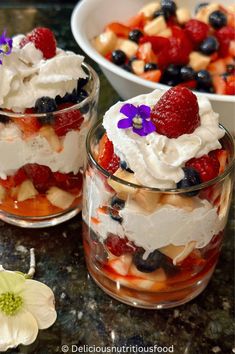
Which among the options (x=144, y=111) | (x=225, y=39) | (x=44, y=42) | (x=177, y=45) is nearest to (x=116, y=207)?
(x=144, y=111)

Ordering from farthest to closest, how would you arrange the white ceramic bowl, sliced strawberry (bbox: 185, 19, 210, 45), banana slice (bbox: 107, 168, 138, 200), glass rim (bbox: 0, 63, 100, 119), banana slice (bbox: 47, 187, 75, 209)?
sliced strawberry (bbox: 185, 19, 210, 45) → the white ceramic bowl → banana slice (bbox: 47, 187, 75, 209) → glass rim (bbox: 0, 63, 100, 119) → banana slice (bbox: 107, 168, 138, 200)

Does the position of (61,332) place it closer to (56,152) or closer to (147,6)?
(56,152)

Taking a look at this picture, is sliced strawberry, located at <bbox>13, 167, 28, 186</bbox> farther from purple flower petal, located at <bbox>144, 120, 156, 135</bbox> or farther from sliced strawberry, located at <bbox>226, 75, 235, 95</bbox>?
sliced strawberry, located at <bbox>226, 75, 235, 95</bbox>

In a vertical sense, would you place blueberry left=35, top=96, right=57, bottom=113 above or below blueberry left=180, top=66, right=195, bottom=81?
above

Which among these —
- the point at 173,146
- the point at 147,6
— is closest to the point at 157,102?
the point at 173,146

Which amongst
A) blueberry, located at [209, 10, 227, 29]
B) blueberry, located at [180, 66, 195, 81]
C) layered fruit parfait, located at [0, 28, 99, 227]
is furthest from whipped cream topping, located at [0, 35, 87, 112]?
blueberry, located at [209, 10, 227, 29]
